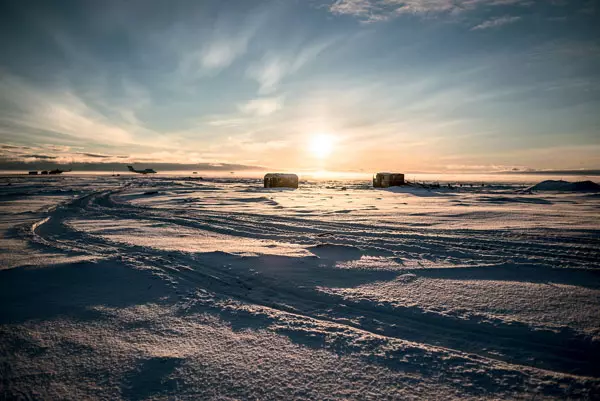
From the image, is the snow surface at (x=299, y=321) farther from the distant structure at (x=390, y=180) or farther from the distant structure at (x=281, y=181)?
the distant structure at (x=281, y=181)

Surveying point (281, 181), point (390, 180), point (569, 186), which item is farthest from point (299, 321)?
point (390, 180)

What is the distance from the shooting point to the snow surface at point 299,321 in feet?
7.88

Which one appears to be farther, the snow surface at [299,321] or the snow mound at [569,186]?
the snow mound at [569,186]

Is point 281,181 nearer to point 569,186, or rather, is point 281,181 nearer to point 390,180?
point 390,180

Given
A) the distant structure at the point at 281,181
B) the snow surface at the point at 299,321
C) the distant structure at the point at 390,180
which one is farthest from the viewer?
the distant structure at the point at 281,181

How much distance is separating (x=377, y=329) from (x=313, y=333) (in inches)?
32.0

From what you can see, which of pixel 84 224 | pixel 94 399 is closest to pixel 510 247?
pixel 94 399

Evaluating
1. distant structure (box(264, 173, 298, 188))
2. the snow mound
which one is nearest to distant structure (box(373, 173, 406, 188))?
distant structure (box(264, 173, 298, 188))

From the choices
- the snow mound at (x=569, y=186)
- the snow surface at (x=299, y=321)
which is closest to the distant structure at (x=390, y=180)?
the snow mound at (x=569, y=186)

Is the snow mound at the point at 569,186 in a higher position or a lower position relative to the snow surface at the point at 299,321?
higher

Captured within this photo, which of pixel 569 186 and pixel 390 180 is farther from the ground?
pixel 390 180

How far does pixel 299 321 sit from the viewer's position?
349 centimetres

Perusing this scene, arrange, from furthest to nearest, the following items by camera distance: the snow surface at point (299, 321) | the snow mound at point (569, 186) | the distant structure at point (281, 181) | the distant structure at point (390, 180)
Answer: the distant structure at point (281, 181) < the distant structure at point (390, 180) < the snow mound at point (569, 186) < the snow surface at point (299, 321)

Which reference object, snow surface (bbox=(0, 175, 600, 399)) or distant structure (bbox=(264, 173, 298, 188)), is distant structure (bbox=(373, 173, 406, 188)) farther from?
snow surface (bbox=(0, 175, 600, 399))
